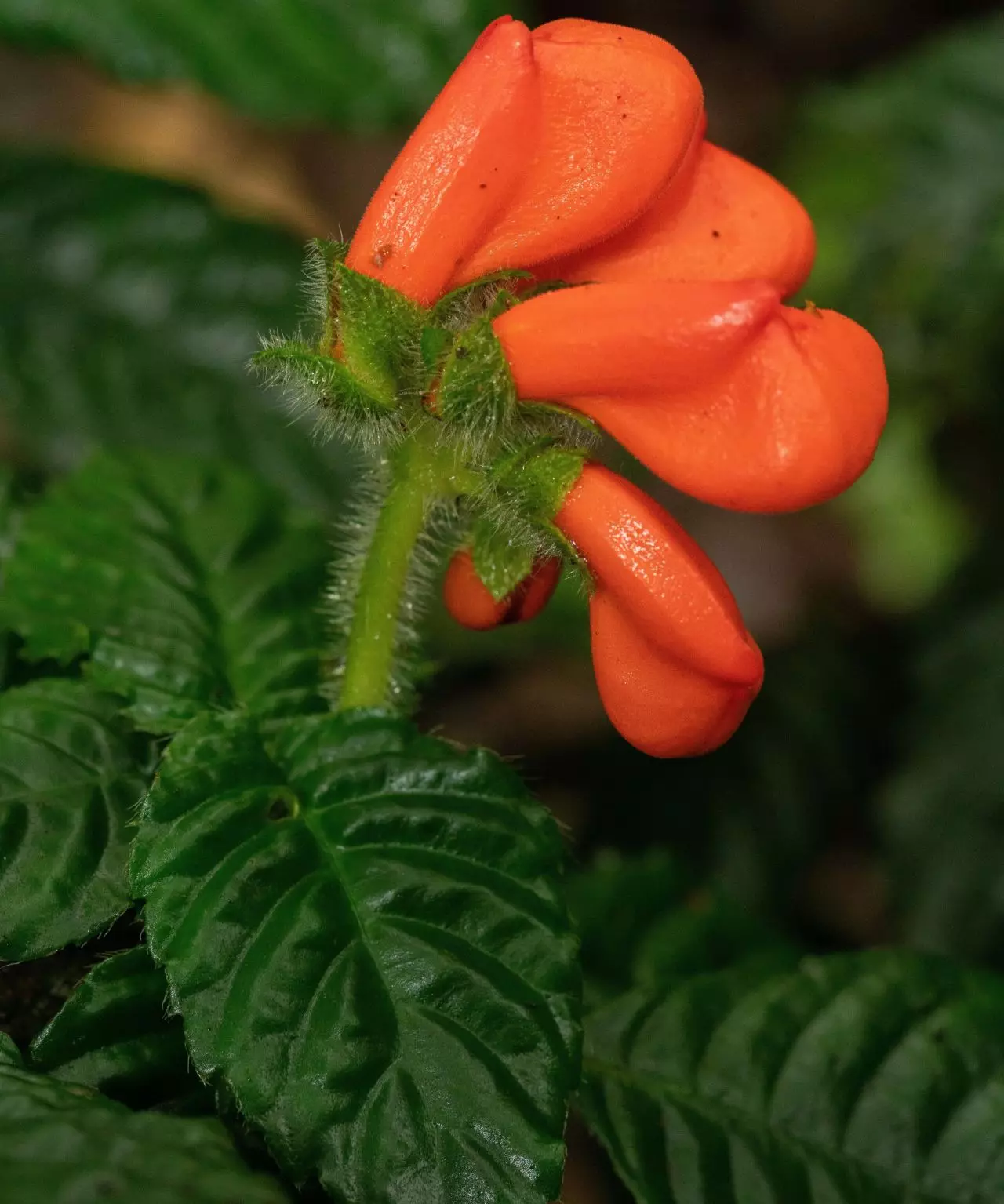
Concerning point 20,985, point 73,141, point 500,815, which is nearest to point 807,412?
point 500,815

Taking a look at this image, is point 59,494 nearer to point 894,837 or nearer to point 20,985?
point 20,985

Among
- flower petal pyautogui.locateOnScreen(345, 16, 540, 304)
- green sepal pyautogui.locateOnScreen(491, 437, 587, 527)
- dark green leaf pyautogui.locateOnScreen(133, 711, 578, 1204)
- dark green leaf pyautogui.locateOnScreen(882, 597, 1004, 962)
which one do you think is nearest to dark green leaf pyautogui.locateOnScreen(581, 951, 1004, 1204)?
dark green leaf pyautogui.locateOnScreen(133, 711, 578, 1204)

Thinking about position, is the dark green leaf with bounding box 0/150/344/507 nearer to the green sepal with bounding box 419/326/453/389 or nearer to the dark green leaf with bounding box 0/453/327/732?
the dark green leaf with bounding box 0/453/327/732

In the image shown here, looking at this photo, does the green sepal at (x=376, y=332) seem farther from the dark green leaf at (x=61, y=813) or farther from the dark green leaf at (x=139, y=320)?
the dark green leaf at (x=139, y=320)

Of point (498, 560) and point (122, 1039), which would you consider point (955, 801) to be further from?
point (122, 1039)

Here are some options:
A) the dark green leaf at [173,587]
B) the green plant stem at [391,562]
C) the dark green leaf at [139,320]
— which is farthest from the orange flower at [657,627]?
the dark green leaf at [139,320]

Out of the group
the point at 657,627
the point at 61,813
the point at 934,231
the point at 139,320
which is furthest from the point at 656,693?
the point at 934,231
